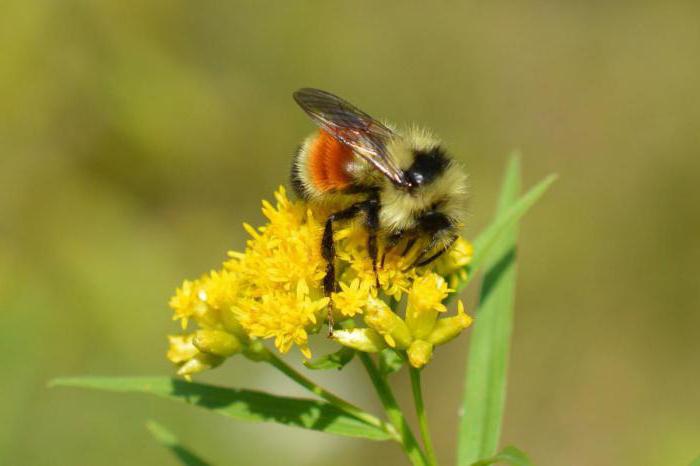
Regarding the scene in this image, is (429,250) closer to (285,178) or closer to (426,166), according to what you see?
(426,166)

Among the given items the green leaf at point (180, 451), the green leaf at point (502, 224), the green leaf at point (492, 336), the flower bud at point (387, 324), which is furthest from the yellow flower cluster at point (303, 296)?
the green leaf at point (180, 451)

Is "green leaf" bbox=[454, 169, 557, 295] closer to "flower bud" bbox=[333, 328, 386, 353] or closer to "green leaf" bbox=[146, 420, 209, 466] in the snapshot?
"flower bud" bbox=[333, 328, 386, 353]

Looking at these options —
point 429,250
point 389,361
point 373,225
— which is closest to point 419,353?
point 389,361

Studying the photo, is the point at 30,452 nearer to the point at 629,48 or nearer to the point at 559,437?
the point at 559,437

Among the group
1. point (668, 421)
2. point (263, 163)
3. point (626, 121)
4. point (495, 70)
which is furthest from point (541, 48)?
point (668, 421)

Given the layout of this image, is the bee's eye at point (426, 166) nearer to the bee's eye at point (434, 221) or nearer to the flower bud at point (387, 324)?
the bee's eye at point (434, 221)
